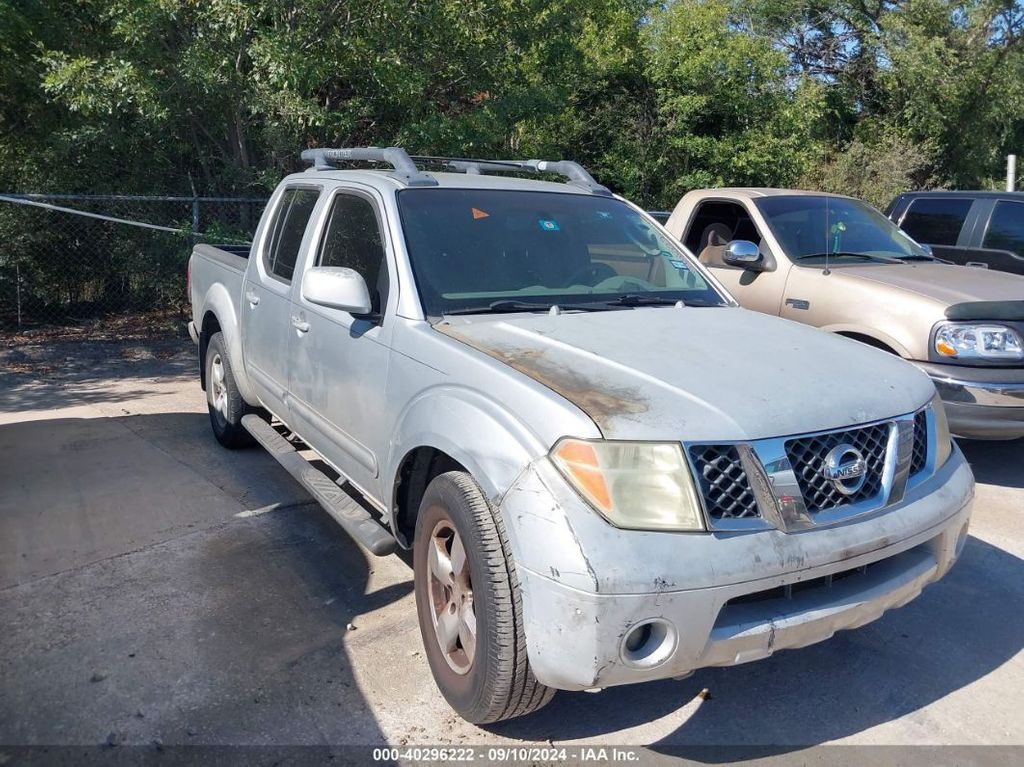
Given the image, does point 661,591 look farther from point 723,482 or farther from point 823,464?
point 823,464

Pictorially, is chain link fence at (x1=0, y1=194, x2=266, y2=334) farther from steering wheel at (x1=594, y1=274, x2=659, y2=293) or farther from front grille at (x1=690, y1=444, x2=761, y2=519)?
front grille at (x1=690, y1=444, x2=761, y2=519)

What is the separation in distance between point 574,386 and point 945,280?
4.17 metres

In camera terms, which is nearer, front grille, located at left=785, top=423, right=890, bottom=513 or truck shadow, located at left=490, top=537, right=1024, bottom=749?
front grille, located at left=785, top=423, right=890, bottom=513

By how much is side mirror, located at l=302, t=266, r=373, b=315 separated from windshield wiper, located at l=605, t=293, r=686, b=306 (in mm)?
1103

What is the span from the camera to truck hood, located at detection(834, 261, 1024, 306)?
561cm

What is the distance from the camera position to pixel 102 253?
10406 mm

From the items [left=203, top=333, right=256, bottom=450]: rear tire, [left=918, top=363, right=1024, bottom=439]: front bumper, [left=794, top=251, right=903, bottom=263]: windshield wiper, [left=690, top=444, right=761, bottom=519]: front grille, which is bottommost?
[left=203, top=333, right=256, bottom=450]: rear tire

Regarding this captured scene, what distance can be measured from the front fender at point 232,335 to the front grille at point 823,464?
3.71 metres

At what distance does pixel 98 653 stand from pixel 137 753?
74 cm

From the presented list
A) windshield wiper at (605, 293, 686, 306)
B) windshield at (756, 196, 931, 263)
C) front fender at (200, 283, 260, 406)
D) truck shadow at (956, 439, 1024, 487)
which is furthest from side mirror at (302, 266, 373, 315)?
truck shadow at (956, 439, 1024, 487)

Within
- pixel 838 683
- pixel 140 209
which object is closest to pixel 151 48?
pixel 140 209

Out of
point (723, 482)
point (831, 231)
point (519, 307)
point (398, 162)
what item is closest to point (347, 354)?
point (519, 307)

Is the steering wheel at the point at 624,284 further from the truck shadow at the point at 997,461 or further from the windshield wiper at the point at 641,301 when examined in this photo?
the truck shadow at the point at 997,461

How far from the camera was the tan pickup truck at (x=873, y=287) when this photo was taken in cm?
536
